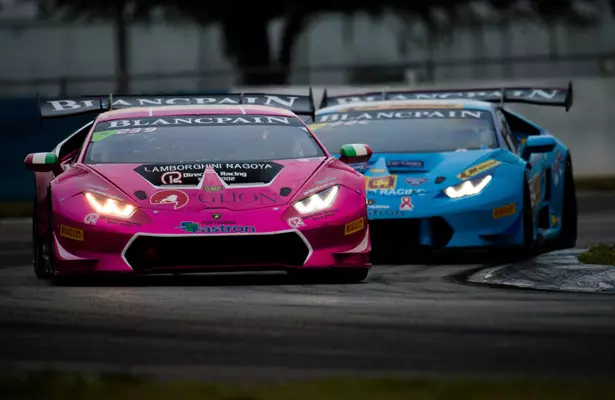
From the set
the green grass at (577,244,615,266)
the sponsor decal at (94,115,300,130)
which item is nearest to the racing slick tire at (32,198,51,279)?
the sponsor decal at (94,115,300,130)

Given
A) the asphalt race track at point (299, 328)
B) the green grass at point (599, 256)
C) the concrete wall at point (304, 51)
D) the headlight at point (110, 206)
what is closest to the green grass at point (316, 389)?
the asphalt race track at point (299, 328)

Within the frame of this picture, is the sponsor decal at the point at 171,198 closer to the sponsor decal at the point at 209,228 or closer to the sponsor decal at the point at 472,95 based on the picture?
the sponsor decal at the point at 209,228

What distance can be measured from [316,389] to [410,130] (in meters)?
7.97

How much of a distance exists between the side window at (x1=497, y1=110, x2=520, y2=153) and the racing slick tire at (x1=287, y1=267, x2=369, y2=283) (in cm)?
329

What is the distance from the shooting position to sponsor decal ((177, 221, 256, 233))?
435 inches

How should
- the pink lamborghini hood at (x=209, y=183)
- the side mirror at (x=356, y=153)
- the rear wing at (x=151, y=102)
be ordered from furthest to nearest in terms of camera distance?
1. the rear wing at (x=151, y=102)
2. the side mirror at (x=356, y=153)
3. the pink lamborghini hood at (x=209, y=183)

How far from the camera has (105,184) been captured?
11367 mm

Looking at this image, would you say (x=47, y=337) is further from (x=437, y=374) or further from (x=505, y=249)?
(x=505, y=249)

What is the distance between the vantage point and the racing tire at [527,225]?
45.3 ft

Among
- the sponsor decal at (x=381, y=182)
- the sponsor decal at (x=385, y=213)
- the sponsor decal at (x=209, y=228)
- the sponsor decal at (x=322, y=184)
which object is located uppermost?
the sponsor decal at (x=322, y=184)

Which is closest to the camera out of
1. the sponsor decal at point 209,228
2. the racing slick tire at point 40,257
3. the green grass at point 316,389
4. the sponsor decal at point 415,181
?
A: the green grass at point 316,389

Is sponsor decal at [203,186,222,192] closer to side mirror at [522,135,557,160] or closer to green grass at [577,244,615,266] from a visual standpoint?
green grass at [577,244,615,266]

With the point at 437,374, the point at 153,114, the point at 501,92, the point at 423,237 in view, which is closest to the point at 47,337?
the point at 437,374

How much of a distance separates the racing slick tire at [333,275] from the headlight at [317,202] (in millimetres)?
466
